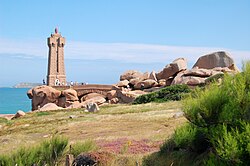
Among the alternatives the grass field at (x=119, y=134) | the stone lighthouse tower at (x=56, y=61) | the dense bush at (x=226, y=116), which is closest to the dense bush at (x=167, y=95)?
the grass field at (x=119, y=134)

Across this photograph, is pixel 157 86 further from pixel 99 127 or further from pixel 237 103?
pixel 237 103

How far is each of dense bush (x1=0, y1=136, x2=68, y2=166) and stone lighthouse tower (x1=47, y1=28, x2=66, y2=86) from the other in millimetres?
58451

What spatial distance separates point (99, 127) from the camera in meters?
19.8

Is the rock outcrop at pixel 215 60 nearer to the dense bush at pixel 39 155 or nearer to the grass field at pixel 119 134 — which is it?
the grass field at pixel 119 134

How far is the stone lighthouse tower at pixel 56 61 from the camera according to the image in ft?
229

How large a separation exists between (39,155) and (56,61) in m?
62.0

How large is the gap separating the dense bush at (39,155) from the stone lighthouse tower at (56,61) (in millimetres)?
58451

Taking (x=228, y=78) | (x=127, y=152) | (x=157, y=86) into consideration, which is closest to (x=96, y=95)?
(x=157, y=86)

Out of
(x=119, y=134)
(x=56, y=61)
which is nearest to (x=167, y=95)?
(x=119, y=134)

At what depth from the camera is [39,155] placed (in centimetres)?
1065

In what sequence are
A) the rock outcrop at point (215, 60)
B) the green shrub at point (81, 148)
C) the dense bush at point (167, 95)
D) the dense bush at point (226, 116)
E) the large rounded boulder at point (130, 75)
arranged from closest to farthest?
the dense bush at point (226, 116) → the green shrub at point (81, 148) → the dense bush at point (167, 95) → the rock outcrop at point (215, 60) → the large rounded boulder at point (130, 75)

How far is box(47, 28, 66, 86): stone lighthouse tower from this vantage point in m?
69.8

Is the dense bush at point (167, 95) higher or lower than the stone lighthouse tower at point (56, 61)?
lower

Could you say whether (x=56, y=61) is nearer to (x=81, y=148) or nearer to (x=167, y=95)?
(x=167, y=95)
